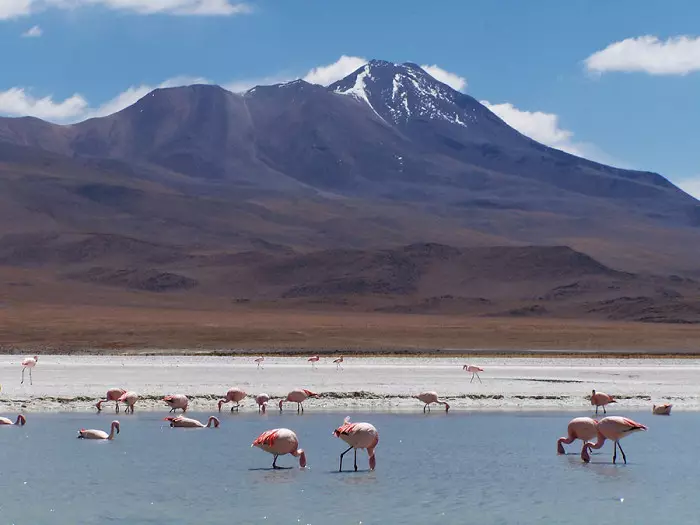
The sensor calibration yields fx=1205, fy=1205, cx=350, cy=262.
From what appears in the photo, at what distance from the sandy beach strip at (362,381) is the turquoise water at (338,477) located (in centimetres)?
333

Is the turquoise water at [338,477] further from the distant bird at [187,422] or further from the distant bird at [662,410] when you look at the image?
the distant bird at [662,410]

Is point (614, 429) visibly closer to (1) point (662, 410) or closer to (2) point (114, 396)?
(1) point (662, 410)

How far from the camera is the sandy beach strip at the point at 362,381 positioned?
27.0 metres

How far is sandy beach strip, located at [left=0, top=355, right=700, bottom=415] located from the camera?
27.0m

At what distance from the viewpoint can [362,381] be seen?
31.9 m

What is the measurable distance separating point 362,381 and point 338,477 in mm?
14665

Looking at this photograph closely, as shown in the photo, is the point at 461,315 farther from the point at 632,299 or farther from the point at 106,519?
the point at 106,519

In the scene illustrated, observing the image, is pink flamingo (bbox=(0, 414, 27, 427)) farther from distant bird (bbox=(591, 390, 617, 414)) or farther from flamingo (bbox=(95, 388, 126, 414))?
distant bird (bbox=(591, 390, 617, 414))

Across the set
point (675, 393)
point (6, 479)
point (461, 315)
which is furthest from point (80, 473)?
point (461, 315)

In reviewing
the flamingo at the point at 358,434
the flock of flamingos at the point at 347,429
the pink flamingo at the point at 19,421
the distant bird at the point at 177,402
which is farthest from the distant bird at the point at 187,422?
the flamingo at the point at 358,434

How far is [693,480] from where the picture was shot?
689 inches

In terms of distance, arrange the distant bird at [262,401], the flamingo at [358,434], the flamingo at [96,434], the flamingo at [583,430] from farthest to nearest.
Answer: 1. the distant bird at [262,401]
2. the flamingo at [96,434]
3. the flamingo at [583,430]
4. the flamingo at [358,434]

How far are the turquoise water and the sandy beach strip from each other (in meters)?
3.33

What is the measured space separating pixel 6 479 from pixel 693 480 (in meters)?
9.79
